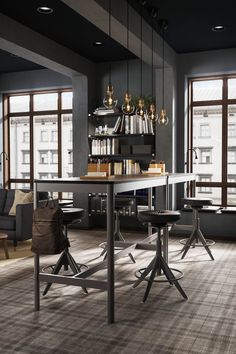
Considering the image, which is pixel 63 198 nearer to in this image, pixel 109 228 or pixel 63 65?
pixel 63 65

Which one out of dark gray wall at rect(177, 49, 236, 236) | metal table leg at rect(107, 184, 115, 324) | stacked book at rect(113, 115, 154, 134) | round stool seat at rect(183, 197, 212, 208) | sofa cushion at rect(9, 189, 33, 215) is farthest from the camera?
stacked book at rect(113, 115, 154, 134)

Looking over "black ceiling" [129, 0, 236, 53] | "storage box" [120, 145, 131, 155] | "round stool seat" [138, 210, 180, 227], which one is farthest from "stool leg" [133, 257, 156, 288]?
"storage box" [120, 145, 131, 155]

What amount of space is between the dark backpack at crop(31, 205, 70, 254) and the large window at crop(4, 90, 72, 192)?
5.06 m

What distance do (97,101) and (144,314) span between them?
5.21 m

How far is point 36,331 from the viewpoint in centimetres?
306

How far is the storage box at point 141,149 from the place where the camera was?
23.7ft

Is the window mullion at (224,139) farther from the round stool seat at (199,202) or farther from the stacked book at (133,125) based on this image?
the round stool seat at (199,202)

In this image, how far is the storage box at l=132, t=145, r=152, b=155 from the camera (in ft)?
23.7

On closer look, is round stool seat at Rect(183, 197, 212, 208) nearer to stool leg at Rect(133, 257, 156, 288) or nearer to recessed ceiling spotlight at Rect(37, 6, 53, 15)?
stool leg at Rect(133, 257, 156, 288)

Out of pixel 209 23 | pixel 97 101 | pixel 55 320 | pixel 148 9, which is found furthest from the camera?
pixel 97 101

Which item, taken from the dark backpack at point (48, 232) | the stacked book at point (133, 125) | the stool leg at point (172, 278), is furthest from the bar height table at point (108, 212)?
the stacked book at point (133, 125)

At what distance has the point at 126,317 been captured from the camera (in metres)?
3.35

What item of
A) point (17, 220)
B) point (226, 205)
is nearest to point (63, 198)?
point (17, 220)

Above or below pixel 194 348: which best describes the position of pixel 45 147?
above
